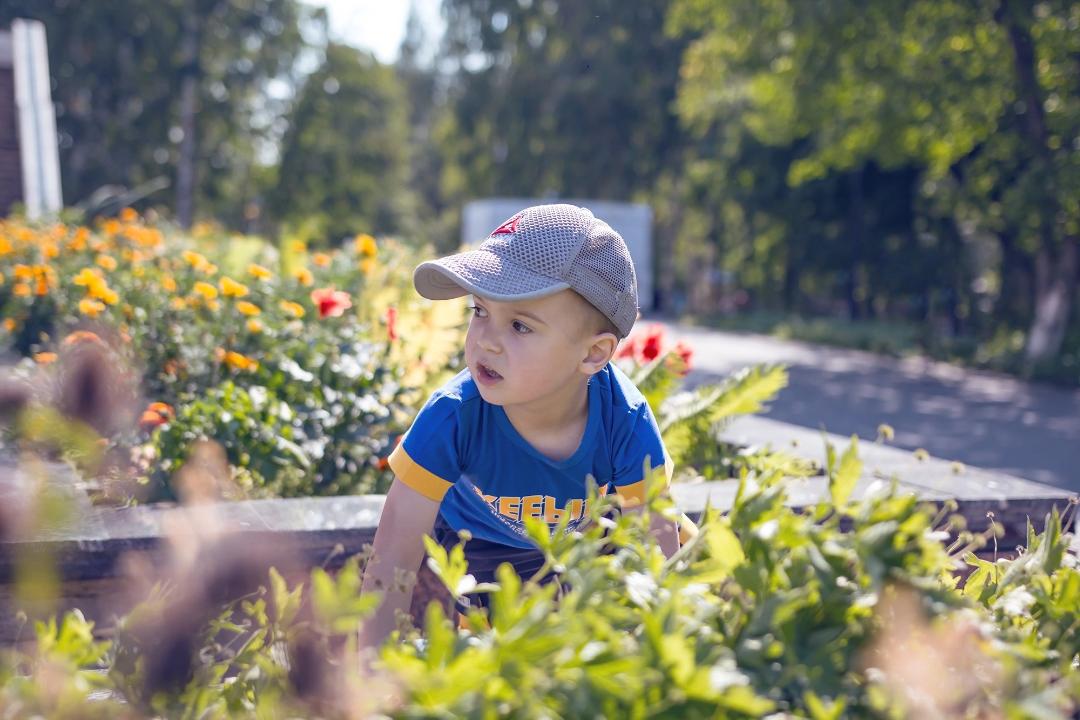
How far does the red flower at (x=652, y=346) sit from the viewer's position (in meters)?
4.28

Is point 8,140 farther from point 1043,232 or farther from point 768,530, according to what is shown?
point 768,530

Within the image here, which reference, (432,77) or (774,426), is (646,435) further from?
(432,77)

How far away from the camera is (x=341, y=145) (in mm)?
42406

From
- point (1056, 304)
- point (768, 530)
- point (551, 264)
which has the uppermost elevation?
point (551, 264)

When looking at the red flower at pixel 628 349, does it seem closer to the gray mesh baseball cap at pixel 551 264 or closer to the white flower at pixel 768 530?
the gray mesh baseball cap at pixel 551 264

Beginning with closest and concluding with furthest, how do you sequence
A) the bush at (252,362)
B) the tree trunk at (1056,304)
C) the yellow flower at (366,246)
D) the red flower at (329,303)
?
the bush at (252,362) → the red flower at (329,303) → the yellow flower at (366,246) → the tree trunk at (1056,304)

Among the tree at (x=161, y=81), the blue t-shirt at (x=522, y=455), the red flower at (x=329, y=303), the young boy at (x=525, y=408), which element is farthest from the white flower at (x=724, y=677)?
the tree at (x=161, y=81)

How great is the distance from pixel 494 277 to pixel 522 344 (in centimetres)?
15

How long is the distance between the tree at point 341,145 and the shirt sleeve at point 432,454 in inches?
1467

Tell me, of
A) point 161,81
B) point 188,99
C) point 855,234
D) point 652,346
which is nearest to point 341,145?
point 161,81

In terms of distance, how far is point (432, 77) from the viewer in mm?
52969

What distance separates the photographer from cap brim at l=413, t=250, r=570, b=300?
217 centimetres

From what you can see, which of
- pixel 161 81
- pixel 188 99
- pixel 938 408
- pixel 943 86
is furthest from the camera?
pixel 161 81

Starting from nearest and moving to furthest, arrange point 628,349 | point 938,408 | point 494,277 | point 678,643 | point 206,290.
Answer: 1. point 678,643
2. point 494,277
3. point 628,349
4. point 206,290
5. point 938,408
